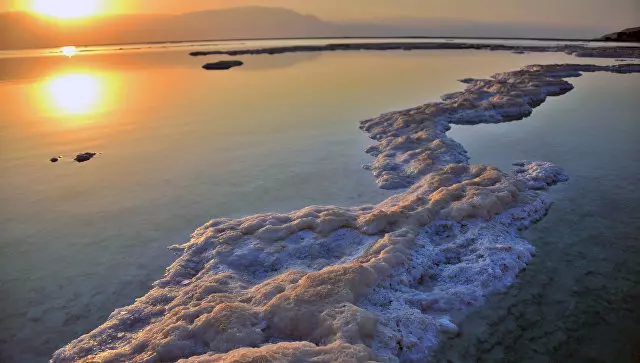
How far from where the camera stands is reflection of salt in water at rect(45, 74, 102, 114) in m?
31.6

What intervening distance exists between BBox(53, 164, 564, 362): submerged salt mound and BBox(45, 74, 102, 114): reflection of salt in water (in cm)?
2657

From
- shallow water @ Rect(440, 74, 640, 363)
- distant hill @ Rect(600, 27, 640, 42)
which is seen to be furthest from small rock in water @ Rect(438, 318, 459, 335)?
distant hill @ Rect(600, 27, 640, 42)

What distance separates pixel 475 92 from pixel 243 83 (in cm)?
2334

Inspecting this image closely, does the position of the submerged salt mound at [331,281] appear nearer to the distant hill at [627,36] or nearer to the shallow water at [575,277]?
the shallow water at [575,277]

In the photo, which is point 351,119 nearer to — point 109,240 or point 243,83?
point 109,240

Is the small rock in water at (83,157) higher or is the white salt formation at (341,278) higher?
the small rock in water at (83,157)

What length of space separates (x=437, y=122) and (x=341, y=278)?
15.5 m

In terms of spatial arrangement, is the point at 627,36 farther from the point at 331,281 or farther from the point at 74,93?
the point at 331,281

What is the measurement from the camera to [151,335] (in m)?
6.79

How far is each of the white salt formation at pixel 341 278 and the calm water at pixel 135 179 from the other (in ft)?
3.03

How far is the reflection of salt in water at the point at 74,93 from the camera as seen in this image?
31597mm

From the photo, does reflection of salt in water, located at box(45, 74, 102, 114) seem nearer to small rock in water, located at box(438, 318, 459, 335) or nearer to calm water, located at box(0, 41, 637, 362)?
calm water, located at box(0, 41, 637, 362)

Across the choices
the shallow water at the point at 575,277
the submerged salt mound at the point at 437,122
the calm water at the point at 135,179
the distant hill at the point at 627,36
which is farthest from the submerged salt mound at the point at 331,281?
the distant hill at the point at 627,36

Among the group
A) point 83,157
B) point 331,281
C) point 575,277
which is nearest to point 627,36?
point 575,277
